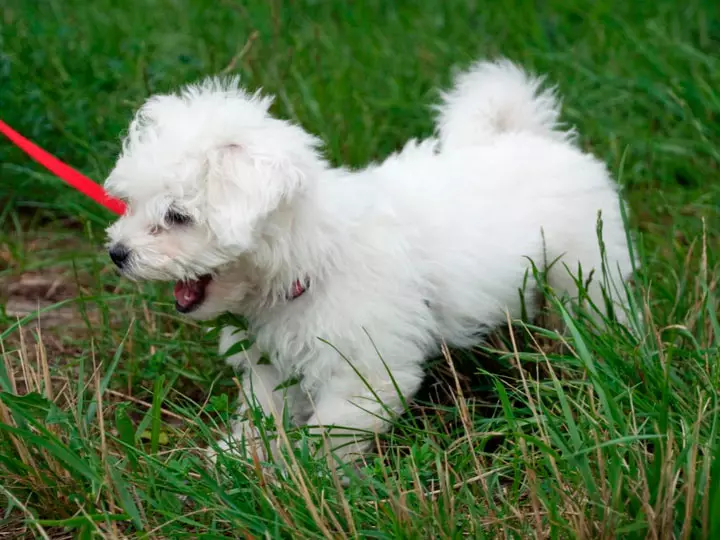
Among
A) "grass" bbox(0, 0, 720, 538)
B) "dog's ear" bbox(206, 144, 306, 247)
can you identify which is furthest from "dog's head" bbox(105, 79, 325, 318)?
"grass" bbox(0, 0, 720, 538)

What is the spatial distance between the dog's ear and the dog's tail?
1.16 metres

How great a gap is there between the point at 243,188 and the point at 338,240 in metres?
0.40

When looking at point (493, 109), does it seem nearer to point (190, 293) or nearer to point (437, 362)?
point (437, 362)

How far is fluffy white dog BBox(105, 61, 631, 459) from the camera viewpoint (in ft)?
8.86

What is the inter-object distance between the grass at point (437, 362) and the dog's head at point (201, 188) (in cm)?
36

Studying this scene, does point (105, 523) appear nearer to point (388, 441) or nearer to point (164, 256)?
point (164, 256)

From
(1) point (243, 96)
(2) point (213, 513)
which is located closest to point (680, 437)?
A: (2) point (213, 513)

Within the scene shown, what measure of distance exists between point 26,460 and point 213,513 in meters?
0.57

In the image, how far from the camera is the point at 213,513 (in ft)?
7.82

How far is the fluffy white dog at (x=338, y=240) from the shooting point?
270 centimetres

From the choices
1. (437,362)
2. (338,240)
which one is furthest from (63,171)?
(437,362)

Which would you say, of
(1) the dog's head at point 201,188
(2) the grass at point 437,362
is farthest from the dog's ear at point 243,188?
(2) the grass at point 437,362

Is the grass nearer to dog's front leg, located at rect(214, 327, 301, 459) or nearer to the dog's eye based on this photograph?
dog's front leg, located at rect(214, 327, 301, 459)

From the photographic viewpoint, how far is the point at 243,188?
8.62 ft
